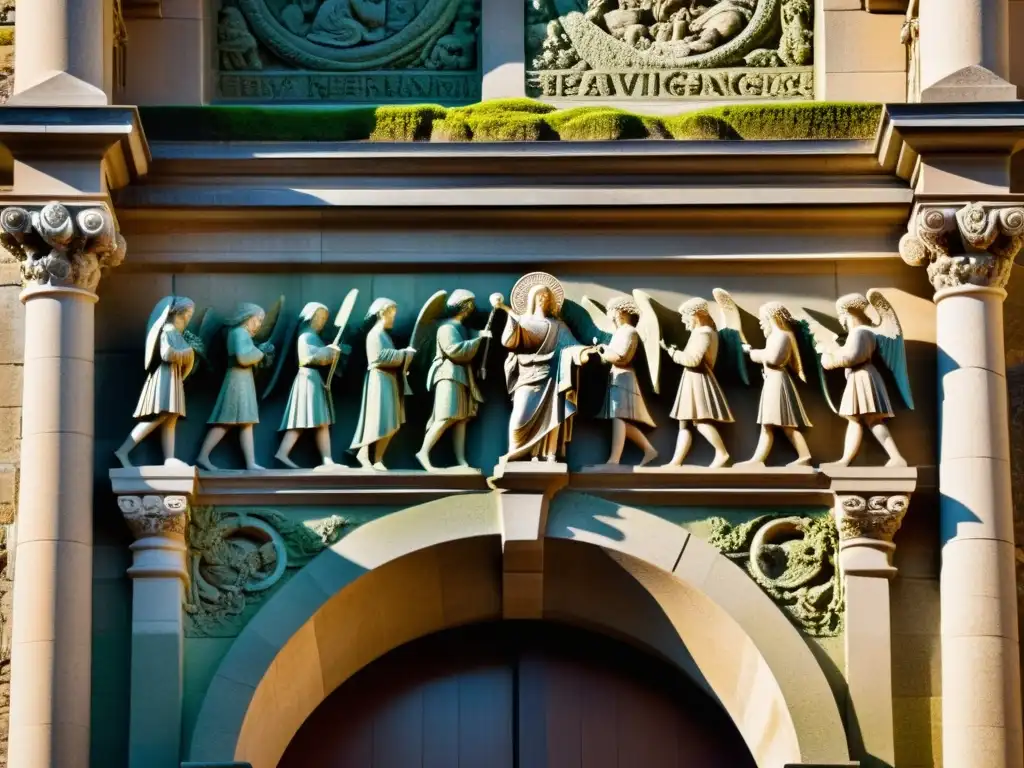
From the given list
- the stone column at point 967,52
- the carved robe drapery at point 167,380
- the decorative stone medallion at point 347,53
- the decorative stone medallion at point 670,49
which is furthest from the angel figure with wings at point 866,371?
the carved robe drapery at point 167,380

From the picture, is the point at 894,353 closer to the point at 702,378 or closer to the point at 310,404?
the point at 702,378

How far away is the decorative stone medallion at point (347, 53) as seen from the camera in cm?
2008

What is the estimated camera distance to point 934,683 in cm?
1836

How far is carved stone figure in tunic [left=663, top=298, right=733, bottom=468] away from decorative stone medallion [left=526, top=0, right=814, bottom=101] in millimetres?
1828

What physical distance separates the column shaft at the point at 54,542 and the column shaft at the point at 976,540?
208 inches

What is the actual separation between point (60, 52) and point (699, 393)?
462cm

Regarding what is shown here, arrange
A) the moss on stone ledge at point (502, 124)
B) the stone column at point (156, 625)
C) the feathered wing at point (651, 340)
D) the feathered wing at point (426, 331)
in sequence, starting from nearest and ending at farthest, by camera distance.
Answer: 1. the stone column at point (156, 625)
2. the feathered wing at point (651, 340)
3. the feathered wing at point (426, 331)
4. the moss on stone ledge at point (502, 124)

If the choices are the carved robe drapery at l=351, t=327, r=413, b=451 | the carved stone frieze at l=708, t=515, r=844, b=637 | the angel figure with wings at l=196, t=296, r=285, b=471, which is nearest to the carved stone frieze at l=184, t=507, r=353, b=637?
the angel figure with wings at l=196, t=296, r=285, b=471

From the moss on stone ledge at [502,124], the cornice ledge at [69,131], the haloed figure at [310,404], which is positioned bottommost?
the haloed figure at [310,404]

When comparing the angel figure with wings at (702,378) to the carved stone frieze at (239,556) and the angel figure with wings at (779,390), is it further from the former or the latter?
the carved stone frieze at (239,556)

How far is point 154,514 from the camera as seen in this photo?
1845 centimetres

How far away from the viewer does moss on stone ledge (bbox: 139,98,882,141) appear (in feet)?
63.5

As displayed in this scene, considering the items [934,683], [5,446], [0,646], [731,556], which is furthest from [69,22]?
[934,683]

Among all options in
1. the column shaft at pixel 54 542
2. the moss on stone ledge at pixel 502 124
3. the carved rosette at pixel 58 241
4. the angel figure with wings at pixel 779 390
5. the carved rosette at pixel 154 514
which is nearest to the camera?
the column shaft at pixel 54 542
